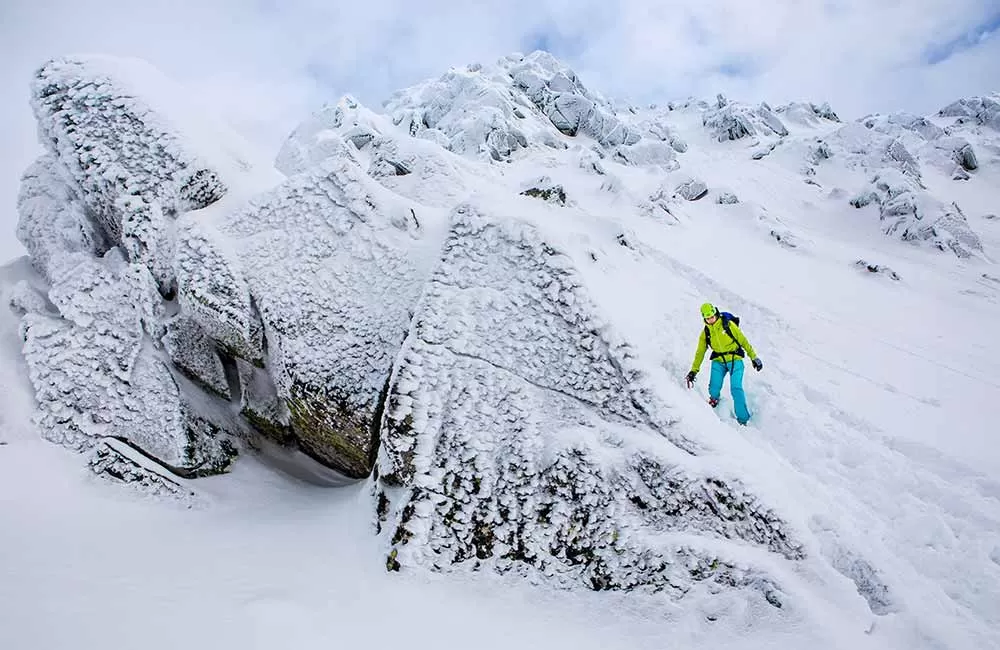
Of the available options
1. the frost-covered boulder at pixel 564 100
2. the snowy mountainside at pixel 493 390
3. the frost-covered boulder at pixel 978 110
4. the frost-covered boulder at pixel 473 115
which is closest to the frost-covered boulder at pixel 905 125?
the frost-covered boulder at pixel 978 110

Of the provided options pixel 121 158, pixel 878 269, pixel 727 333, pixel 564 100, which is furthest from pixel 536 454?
pixel 564 100

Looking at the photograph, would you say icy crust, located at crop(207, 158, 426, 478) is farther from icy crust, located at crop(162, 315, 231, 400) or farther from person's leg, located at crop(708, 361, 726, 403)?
person's leg, located at crop(708, 361, 726, 403)

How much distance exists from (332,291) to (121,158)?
6073mm

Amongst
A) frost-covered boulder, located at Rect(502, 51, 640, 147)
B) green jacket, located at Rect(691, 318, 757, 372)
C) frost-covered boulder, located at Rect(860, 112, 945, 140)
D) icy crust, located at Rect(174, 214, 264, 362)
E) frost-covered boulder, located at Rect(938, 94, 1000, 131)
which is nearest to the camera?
green jacket, located at Rect(691, 318, 757, 372)

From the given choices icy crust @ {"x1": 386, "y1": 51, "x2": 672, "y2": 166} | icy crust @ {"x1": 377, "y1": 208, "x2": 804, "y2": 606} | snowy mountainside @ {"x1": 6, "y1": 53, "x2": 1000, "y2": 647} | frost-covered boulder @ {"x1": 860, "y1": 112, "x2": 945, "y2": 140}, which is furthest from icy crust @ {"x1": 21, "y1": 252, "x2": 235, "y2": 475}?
frost-covered boulder @ {"x1": 860, "y1": 112, "x2": 945, "y2": 140}

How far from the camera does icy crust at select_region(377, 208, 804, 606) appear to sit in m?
6.32

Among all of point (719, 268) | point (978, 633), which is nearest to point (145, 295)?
point (978, 633)

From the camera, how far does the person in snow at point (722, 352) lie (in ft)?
28.2

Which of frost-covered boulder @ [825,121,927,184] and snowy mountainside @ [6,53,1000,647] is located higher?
frost-covered boulder @ [825,121,927,184]

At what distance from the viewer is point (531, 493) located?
23.1ft

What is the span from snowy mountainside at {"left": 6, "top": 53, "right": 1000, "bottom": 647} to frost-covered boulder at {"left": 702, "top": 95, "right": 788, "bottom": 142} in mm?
57602

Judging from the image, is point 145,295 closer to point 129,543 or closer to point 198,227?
point 198,227

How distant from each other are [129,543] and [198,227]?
5946 mm

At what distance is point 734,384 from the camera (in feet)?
28.1
